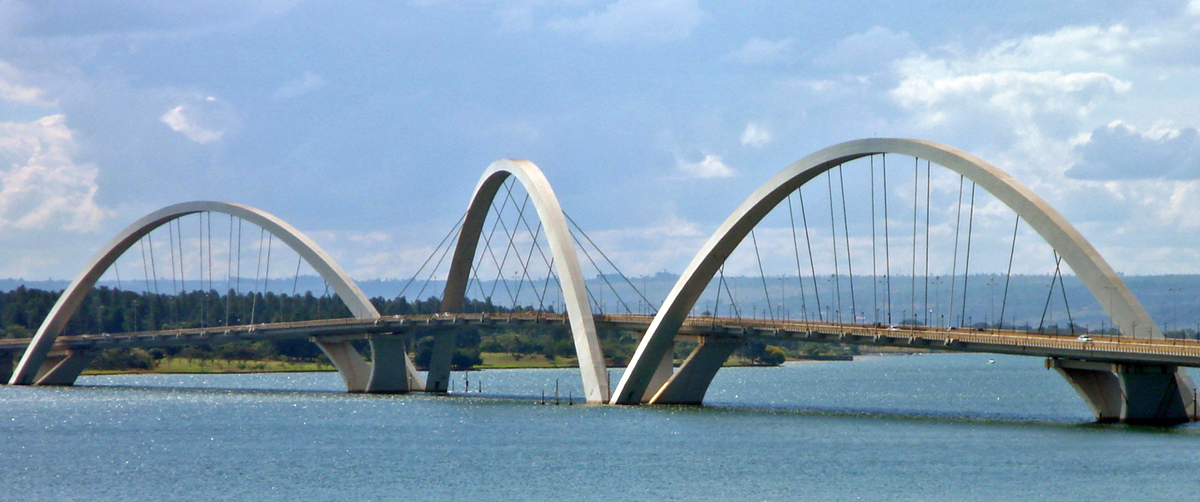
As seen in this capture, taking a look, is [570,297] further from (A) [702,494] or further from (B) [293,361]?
(B) [293,361]

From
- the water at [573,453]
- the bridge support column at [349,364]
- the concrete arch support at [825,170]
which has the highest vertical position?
the concrete arch support at [825,170]

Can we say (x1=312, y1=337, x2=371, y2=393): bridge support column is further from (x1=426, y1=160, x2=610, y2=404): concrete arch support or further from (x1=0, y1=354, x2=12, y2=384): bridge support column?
(x1=0, y1=354, x2=12, y2=384): bridge support column

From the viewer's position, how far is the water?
157 ft

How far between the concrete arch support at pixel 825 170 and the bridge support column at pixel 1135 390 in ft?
5.64

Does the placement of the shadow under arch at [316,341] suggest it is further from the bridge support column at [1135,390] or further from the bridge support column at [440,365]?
the bridge support column at [1135,390]

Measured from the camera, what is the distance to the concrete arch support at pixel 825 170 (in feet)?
198

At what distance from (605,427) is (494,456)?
10724mm

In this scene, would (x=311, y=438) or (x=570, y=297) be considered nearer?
(x=311, y=438)

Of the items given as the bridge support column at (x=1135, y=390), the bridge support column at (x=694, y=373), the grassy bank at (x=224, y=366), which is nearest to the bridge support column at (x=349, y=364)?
the bridge support column at (x=694, y=373)

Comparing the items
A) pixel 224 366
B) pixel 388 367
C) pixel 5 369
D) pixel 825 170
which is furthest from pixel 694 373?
pixel 224 366

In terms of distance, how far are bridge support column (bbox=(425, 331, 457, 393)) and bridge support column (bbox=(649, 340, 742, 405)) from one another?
2467 centimetres

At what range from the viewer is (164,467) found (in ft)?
183

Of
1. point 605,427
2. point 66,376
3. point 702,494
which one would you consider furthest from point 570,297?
point 66,376

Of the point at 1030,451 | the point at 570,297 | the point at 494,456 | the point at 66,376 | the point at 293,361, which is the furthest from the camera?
the point at 293,361
